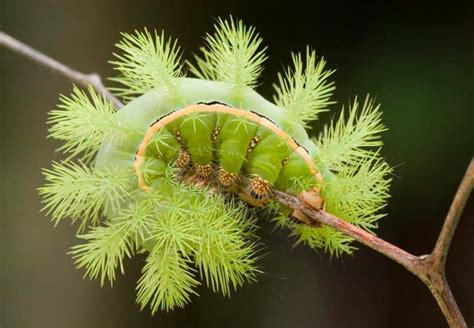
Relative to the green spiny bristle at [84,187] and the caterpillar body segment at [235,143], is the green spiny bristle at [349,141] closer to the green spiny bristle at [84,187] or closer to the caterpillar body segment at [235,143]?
the caterpillar body segment at [235,143]

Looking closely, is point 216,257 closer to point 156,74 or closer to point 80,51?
point 156,74

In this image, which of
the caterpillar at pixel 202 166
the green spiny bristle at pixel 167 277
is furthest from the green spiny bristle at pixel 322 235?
the green spiny bristle at pixel 167 277

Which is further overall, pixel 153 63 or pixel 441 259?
pixel 153 63

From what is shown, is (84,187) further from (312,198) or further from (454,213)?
(454,213)

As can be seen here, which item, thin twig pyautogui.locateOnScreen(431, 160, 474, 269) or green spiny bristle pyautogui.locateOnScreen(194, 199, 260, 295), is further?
green spiny bristle pyautogui.locateOnScreen(194, 199, 260, 295)

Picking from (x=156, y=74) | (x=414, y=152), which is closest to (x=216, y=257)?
(x=156, y=74)

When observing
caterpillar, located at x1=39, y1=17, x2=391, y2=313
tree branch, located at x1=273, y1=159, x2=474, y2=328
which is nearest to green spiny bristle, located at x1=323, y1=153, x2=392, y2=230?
caterpillar, located at x1=39, y1=17, x2=391, y2=313

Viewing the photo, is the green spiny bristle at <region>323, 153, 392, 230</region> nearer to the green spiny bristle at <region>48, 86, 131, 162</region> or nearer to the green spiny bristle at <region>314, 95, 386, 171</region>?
the green spiny bristle at <region>314, 95, 386, 171</region>

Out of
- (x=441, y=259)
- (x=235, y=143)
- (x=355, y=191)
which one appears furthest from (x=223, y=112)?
(x=441, y=259)
